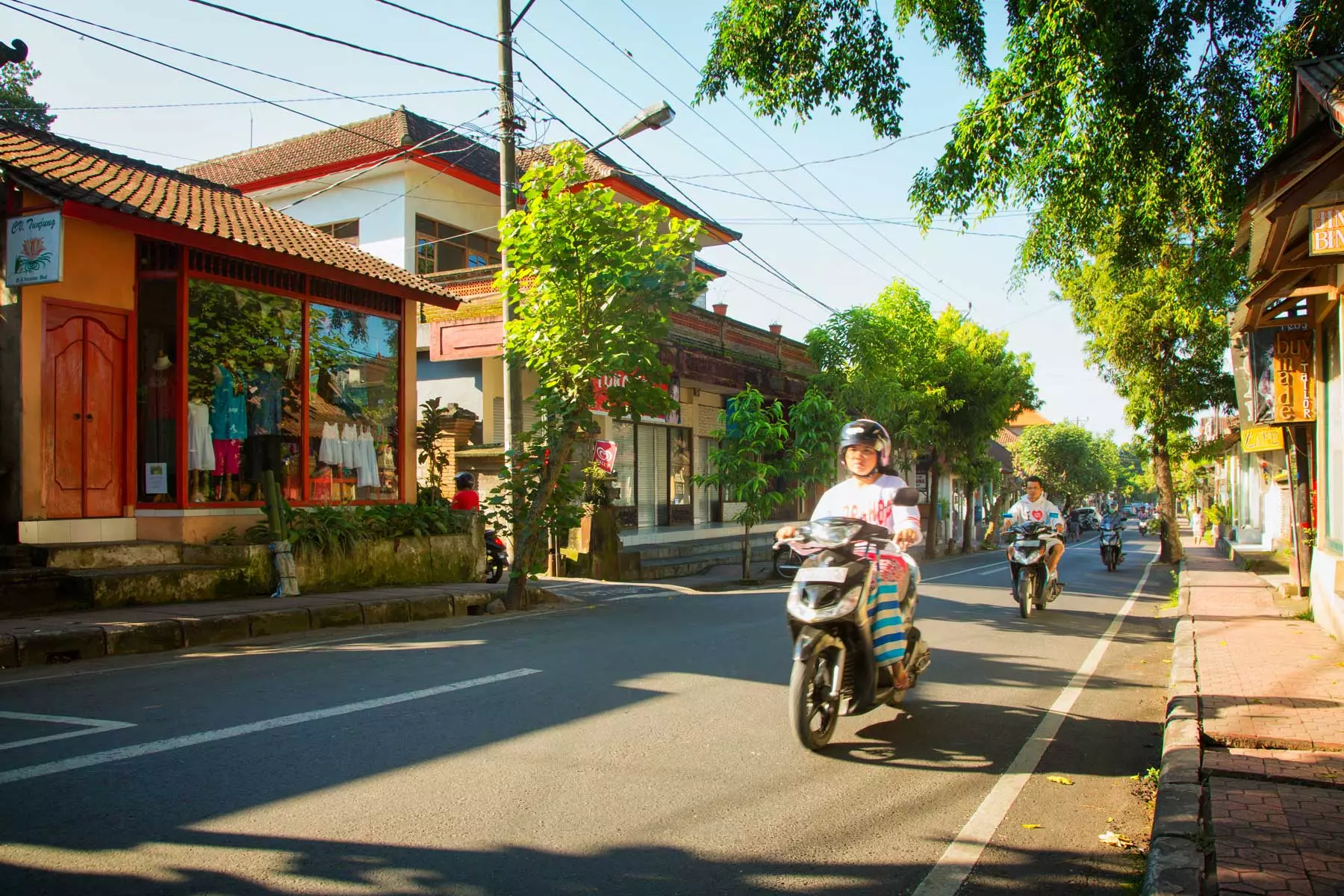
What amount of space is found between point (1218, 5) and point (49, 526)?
13.5m

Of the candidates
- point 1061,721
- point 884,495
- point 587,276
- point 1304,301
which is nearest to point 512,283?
point 587,276

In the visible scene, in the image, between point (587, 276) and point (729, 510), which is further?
point (729, 510)

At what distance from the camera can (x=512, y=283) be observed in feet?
42.1

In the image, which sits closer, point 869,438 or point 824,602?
point 824,602

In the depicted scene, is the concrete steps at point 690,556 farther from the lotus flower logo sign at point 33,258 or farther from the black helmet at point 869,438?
the black helmet at point 869,438

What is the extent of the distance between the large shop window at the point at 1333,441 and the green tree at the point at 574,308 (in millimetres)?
7191

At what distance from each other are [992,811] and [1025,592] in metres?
7.96

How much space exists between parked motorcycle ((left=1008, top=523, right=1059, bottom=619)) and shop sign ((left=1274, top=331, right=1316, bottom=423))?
3.03 meters

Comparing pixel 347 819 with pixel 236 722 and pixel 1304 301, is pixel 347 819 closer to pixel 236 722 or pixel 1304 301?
pixel 236 722

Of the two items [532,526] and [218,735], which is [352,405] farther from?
[218,735]

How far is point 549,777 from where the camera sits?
4.51 m

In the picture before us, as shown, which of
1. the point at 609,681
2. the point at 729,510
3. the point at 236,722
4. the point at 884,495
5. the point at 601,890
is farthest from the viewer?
the point at 729,510

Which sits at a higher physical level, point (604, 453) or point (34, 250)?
point (34, 250)

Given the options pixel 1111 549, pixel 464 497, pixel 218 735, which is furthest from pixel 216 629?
pixel 1111 549
